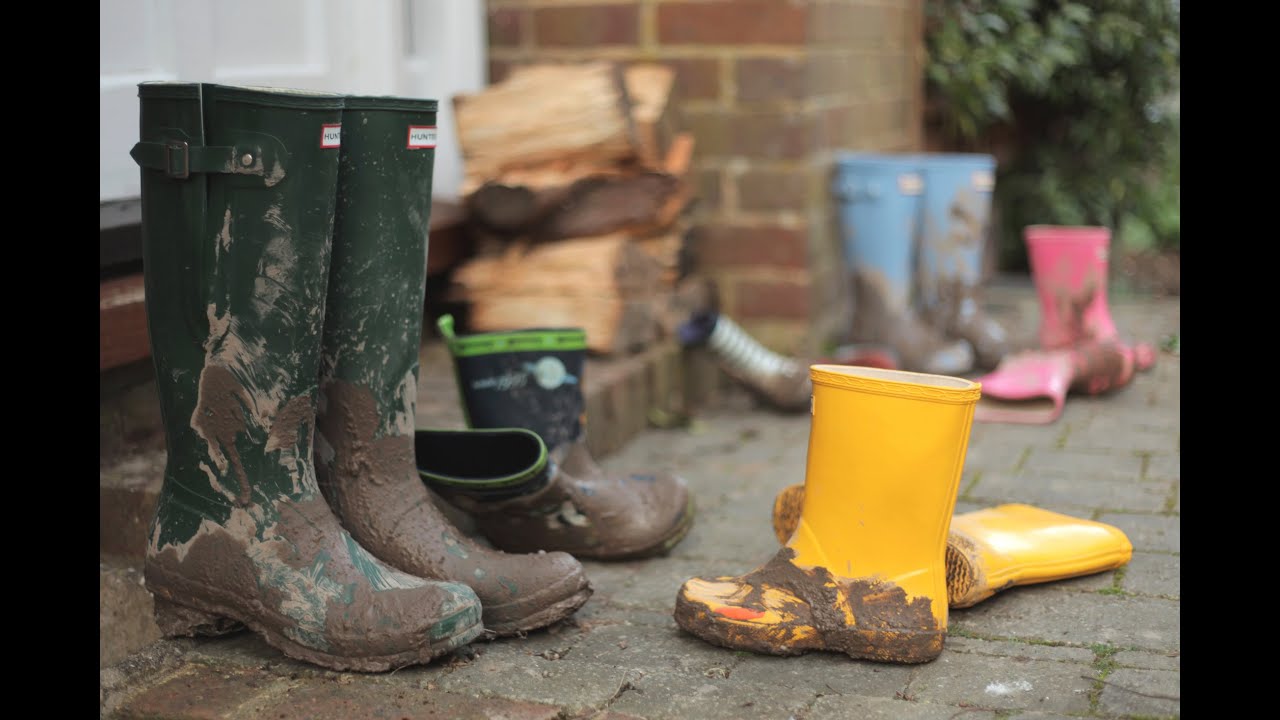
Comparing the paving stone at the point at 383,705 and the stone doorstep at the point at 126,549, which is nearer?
Result: the paving stone at the point at 383,705

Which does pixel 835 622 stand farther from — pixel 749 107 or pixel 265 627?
pixel 749 107

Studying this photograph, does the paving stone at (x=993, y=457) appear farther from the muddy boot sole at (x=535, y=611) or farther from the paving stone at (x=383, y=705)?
the paving stone at (x=383, y=705)

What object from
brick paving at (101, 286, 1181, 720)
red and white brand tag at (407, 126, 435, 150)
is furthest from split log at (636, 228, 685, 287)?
red and white brand tag at (407, 126, 435, 150)

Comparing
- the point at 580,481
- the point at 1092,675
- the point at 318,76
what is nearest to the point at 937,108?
the point at 318,76

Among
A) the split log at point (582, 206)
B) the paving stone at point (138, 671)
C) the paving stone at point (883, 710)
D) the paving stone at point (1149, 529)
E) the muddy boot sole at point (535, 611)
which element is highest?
the split log at point (582, 206)

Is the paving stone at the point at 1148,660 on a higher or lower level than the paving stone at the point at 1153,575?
higher

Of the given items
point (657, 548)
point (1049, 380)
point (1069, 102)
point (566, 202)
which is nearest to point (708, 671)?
point (657, 548)

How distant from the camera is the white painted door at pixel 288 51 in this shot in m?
2.48

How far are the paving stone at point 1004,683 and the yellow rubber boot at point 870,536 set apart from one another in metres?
0.04

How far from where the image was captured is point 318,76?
3.06m

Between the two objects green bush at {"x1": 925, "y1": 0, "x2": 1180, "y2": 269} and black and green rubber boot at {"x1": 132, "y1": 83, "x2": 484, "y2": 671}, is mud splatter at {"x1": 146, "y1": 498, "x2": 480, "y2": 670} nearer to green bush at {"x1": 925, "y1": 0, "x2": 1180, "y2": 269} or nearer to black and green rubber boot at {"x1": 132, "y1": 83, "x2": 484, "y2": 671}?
black and green rubber boot at {"x1": 132, "y1": 83, "x2": 484, "y2": 671}

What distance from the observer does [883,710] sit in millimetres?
1653

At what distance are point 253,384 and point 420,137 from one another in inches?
17.2

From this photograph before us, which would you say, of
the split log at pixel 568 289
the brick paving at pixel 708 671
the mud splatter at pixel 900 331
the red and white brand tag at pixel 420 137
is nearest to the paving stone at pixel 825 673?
the brick paving at pixel 708 671
